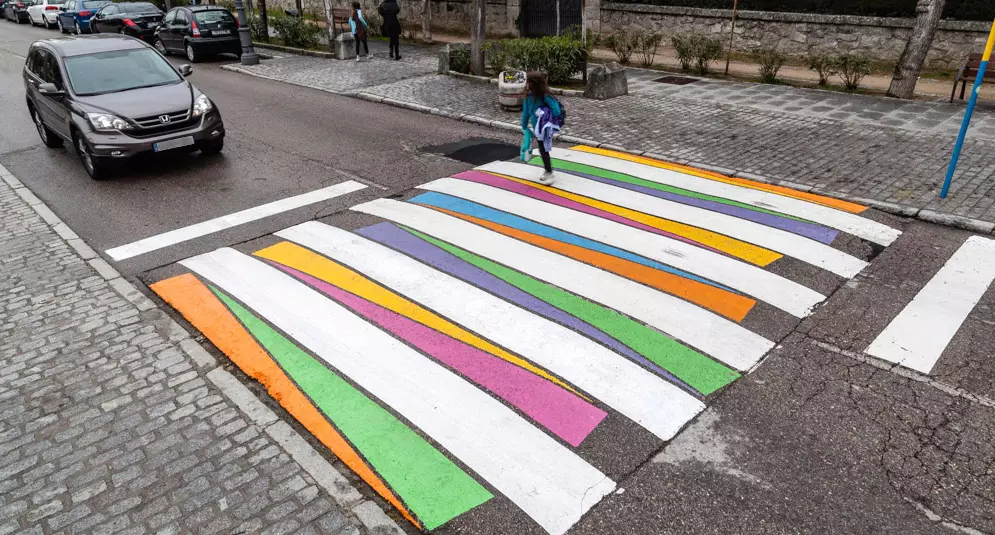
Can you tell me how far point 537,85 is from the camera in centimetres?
892

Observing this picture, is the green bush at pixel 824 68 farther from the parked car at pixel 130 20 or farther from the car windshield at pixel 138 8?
the car windshield at pixel 138 8

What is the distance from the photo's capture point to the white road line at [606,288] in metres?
5.59

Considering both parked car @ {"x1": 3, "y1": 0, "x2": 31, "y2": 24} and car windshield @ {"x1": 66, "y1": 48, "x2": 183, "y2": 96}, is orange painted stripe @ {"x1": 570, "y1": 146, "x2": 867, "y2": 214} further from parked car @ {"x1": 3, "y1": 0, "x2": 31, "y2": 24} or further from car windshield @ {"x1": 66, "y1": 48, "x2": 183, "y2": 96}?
parked car @ {"x1": 3, "y1": 0, "x2": 31, "y2": 24}

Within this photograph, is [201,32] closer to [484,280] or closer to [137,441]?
[484,280]

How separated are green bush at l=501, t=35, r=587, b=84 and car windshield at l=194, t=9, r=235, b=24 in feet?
39.4

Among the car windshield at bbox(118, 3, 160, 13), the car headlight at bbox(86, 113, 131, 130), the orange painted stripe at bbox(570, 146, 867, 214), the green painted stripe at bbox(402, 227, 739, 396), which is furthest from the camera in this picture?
the car windshield at bbox(118, 3, 160, 13)

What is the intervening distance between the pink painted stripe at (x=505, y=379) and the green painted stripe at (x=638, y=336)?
86cm

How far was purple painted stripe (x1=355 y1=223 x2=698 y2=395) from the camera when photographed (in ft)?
18.1

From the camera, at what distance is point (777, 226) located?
7.86 meters

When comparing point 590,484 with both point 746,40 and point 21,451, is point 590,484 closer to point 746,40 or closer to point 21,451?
point 21,451

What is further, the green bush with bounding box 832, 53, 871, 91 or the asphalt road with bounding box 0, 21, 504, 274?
the green bush with bounding box 832, 53, 871, 91

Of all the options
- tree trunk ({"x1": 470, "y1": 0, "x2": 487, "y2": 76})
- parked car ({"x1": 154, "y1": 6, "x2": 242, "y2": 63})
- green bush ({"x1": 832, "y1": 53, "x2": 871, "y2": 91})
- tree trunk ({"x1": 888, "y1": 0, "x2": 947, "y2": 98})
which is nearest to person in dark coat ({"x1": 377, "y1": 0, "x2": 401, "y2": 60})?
tree trunk ({"x1": 470, "y1": 0, "x2": 487, "y2": 76})

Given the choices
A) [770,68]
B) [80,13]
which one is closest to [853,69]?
[770,68]

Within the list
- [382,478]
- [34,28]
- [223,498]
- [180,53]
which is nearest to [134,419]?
[223,498]
